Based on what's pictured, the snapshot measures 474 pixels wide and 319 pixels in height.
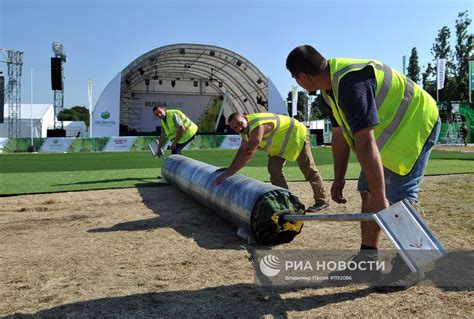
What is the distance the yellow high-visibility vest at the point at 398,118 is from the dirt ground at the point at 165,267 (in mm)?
927

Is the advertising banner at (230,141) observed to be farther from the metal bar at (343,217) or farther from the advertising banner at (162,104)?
the metal bar at (343,217)

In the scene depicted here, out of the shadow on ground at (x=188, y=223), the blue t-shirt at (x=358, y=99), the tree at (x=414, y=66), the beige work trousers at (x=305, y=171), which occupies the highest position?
the tree at (x=414, y=66)

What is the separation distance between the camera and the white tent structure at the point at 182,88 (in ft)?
91.1

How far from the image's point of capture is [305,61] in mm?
2604

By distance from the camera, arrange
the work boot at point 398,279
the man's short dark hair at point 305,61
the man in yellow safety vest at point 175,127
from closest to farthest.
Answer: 1. the man's short dark hair at point 305,61
2. the work boot at point 398,279
3. the man in yellow safety vest at point 175,127

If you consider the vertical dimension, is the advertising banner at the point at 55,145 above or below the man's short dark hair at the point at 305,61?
below

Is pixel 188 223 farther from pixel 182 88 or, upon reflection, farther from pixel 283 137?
pixel 182 88

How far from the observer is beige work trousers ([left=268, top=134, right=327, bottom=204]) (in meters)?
6.02

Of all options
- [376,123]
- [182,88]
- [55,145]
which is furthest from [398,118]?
[182,88]

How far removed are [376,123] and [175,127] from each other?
7202 mm

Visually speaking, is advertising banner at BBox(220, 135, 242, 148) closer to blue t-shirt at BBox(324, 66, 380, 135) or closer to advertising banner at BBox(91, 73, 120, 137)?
advertising banner at BBox(91, 73, 120, 137)

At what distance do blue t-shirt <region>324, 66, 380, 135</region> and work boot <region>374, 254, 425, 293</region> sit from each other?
1105 mm

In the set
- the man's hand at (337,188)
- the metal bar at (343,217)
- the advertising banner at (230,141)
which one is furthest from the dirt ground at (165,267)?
the advertising banner at (230,141)

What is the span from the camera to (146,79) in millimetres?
37250
